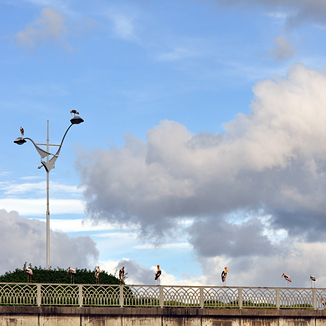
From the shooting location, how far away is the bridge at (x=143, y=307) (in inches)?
936

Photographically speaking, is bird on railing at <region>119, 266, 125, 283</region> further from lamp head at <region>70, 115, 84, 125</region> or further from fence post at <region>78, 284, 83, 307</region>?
lamp head at <region>70, 115, 84, 125</region>

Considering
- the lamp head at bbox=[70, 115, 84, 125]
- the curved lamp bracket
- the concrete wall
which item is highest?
the lamp head at bbox=[70, 115, 84, 125]

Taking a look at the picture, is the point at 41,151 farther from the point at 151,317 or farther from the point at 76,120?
the point at 151,317

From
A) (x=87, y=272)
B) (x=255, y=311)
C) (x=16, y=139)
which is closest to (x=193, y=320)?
(x=255, y=311)

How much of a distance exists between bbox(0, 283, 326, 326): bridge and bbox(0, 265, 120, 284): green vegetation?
104 centimetres

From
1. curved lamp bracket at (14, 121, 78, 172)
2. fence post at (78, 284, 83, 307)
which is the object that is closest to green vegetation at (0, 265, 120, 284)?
fence post at (78, 284, 83, 307)

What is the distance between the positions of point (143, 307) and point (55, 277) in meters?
4.98

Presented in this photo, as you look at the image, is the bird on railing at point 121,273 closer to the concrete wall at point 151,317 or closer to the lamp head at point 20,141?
the concrete wall at point 151,317

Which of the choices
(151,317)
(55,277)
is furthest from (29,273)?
(151,317)

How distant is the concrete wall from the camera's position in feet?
77.6

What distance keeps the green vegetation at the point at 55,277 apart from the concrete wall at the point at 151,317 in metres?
2.82

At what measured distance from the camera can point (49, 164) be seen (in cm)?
3020

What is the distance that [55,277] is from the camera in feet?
88.2

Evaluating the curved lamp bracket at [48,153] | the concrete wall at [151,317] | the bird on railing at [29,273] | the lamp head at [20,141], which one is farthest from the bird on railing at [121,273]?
the lamp head at [20,141]
